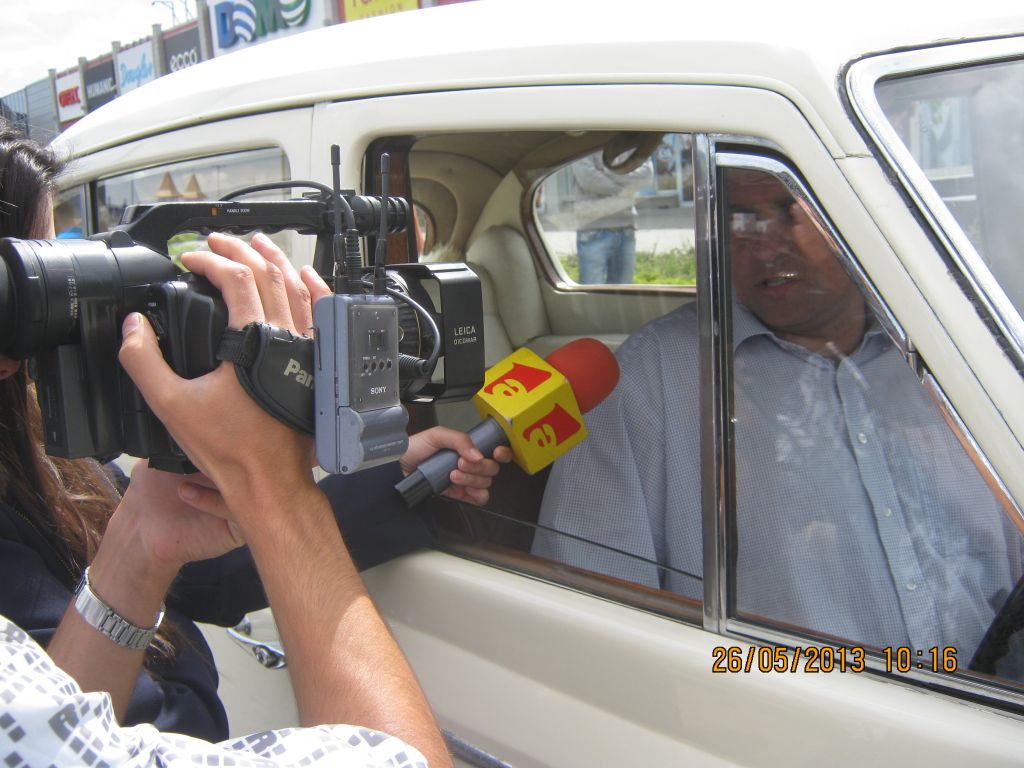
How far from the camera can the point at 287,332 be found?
0.89 metres

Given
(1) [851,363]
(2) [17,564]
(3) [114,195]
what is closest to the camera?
(2) [17,564]

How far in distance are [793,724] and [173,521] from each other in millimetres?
811

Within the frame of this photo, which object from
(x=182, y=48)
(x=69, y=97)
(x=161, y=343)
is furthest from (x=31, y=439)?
(x=69, y=97)

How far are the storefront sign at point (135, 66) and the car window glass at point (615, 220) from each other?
17950 mm

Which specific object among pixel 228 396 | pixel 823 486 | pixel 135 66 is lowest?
pixel 823 486

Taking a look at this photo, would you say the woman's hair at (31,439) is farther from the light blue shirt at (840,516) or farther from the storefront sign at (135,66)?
the storefront sign at (135,66)

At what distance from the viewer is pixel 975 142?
1080 mm

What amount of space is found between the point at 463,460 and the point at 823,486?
22.7 inches

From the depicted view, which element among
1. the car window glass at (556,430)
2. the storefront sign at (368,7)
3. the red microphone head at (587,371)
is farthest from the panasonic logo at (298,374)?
the storefront sign at (368,7)

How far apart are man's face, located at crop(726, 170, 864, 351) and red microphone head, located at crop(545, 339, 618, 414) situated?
0.33 meters

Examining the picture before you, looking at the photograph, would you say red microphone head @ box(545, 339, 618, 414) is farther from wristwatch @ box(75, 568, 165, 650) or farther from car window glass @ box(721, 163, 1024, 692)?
wristwatch @ box(75, 568, 165, 650)

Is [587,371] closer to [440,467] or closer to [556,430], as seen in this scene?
[556,430]

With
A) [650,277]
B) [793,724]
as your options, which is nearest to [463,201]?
[650,277]

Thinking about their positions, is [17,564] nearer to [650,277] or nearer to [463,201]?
[463,201]
